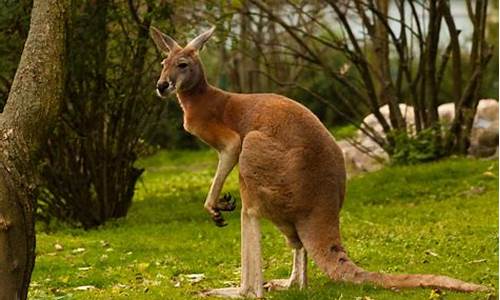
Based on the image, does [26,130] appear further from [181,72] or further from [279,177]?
[279,177]

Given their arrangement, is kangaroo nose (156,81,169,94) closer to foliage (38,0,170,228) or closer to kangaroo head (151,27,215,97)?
kangaroo head (151,27,215,97)

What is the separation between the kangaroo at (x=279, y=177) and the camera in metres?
6.95

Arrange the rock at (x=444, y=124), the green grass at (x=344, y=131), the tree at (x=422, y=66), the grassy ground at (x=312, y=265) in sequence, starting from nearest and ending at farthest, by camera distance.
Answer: the grassy ground at (x=312, y=265) < the tree at (x=422, y=66) < the rock at (x=444, y=124) < the green grass at (x=344, y=131)

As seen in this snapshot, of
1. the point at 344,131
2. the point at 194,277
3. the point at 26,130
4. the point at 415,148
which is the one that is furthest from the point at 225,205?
the point at 344,131

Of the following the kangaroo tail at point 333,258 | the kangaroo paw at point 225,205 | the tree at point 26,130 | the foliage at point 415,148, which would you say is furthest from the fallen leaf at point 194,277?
the foliage at point 415,148

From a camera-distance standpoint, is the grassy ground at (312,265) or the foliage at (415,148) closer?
the grassy ground at (312,265)

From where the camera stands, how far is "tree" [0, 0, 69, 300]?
5742 millimetres

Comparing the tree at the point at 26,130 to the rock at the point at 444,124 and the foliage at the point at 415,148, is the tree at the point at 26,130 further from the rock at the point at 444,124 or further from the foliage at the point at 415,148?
the rock at the point at 444,124

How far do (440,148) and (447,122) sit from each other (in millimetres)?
815

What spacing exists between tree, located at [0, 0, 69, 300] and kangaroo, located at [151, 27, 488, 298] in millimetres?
1071

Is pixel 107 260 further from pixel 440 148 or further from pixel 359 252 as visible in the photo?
pixel 440 148

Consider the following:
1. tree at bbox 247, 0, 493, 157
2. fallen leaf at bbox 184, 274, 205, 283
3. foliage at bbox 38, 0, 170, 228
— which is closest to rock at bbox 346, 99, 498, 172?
tree at bbox 247, 0, 493, 157

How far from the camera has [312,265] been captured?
873 cm

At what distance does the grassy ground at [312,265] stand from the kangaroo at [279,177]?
0.77 feet
